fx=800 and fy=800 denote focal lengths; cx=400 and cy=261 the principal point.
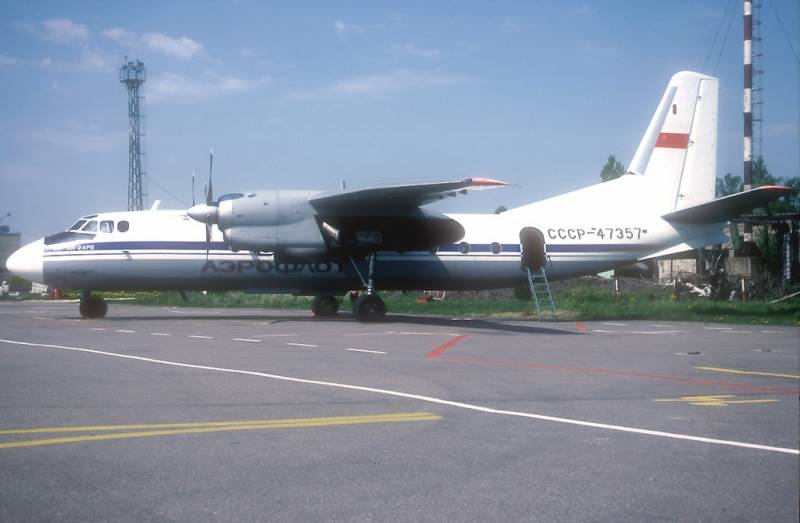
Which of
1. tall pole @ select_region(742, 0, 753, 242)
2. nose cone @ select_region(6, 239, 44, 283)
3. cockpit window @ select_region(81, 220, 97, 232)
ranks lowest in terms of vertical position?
nose cone @ select_region(6, 239, 44, 283)

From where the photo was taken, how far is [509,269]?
2531 centimetres

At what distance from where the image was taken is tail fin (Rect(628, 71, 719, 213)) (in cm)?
2630

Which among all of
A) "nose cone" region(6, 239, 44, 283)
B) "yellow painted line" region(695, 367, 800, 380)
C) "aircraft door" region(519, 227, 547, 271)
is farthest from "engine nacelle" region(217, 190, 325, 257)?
"yellow painted line" region(695, 367, 800, 380)

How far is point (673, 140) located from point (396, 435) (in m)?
22.1

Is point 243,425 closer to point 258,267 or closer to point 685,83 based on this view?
point 258,267

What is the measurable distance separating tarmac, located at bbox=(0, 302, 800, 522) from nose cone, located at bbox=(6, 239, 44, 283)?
400 inches

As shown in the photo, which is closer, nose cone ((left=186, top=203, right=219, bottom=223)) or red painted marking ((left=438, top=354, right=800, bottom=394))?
red painted marking ((left=438, top=354, right=800, bottom=394))

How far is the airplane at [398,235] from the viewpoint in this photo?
22.6m

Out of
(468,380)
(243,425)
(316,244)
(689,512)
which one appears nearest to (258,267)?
(316,244)

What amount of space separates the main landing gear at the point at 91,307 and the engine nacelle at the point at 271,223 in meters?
5.14

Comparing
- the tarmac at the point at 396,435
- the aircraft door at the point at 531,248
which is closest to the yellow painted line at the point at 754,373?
the tarmac at the point at 396,435

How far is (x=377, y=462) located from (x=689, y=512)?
230 centimetres

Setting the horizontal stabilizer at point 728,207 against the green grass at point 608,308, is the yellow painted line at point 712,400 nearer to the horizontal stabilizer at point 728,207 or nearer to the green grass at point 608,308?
the horizontal stabilizer at point 728,207

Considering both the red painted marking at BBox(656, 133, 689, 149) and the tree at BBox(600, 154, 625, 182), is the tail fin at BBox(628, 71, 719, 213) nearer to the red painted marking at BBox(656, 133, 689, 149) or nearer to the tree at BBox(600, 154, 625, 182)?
the red painted marking at BBox(656, 133, 689, 149)
